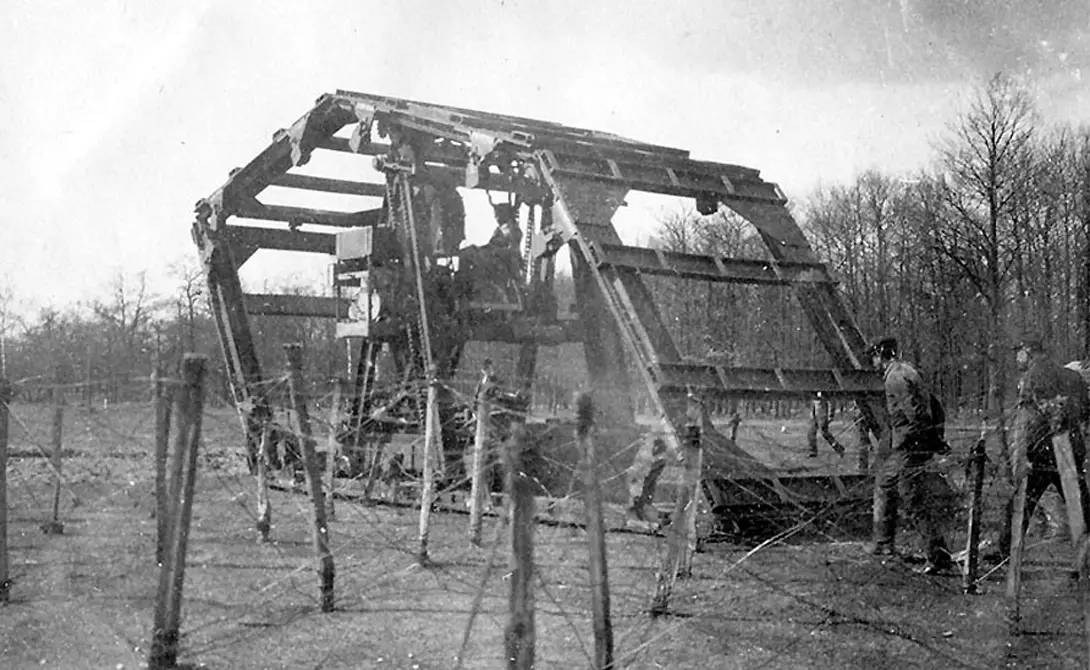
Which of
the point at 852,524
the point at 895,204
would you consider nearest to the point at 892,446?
the point at 852,524

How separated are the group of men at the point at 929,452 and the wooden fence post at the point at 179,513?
202 inches

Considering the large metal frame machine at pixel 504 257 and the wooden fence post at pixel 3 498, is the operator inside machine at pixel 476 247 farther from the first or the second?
the wooden fence post at pixel 3 498

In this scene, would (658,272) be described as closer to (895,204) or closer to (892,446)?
(892,446)

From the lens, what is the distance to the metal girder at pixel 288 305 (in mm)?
14555

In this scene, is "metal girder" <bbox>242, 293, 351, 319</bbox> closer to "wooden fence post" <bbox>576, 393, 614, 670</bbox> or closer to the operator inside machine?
the operator inside machine

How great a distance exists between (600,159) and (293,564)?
16.6ft

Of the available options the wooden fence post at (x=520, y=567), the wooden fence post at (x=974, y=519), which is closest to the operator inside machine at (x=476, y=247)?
the wooden fence post at (x=974, y=519)

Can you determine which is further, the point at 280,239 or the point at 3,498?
the point at 280,239

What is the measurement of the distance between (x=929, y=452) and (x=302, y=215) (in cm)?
1033

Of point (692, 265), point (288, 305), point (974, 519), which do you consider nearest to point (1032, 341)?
point (974, 519)

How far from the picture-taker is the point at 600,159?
1024 cm

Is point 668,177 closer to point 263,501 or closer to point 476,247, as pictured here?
point 476,247

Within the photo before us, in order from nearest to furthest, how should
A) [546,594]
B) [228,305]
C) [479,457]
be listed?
[546,594] → [479,457] → [228,305]

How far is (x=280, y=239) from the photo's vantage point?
1512cm
